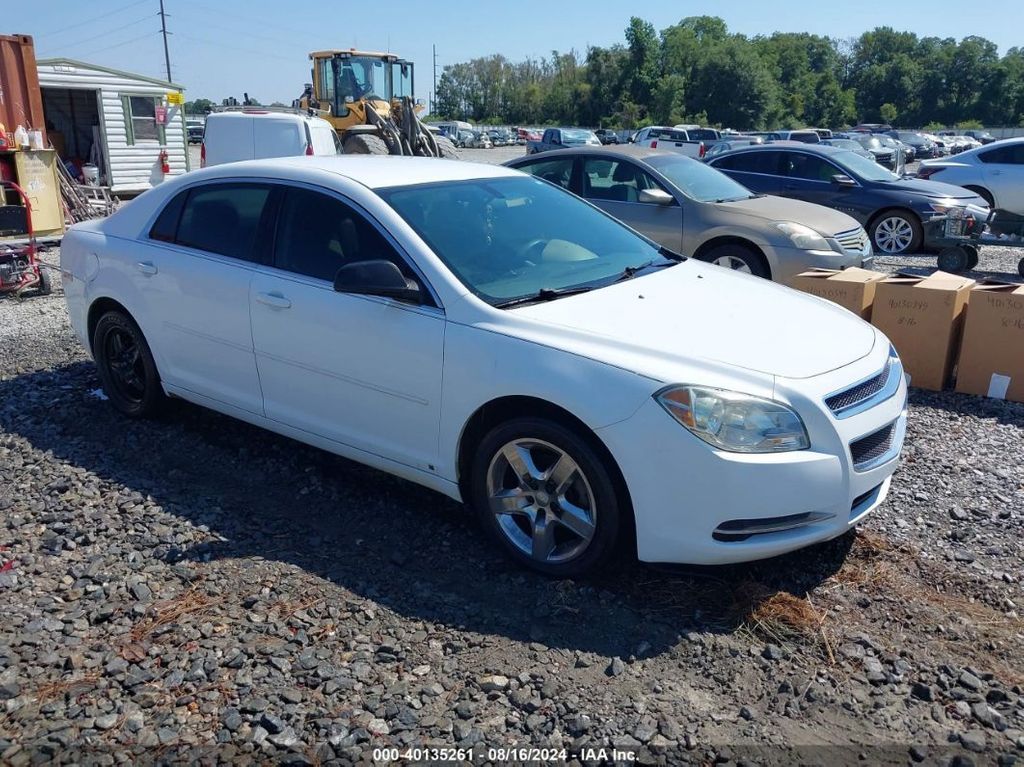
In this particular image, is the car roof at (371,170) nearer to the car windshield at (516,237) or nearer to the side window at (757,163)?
the car windshield at (516,237)

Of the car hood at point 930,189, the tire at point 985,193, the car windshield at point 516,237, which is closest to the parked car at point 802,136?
the tire at point 985,193

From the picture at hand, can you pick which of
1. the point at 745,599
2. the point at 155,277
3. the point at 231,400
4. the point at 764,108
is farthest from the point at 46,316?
the point at 764,108

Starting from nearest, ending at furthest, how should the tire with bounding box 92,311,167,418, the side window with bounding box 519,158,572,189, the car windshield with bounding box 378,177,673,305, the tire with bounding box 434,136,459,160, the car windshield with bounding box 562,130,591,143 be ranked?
the car windshield with bounding box 378,177,673,305 → the tire with bounding box 92,311,167,418 → the side window with bounding box 519,158,572,189 → the tire with bounding box 434,136,459,160 → the car windshield with bounding box 562,130,591,143

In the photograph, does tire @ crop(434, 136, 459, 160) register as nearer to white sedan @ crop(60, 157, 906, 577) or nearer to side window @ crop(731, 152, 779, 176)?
side window @ crop(731, 152, 779, 176)

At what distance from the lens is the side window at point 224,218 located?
4.76 meters

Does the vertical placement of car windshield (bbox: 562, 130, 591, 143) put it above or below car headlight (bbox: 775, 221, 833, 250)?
below

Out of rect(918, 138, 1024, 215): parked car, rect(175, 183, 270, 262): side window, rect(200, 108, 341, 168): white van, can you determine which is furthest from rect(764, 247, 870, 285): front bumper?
rect(200, 108, 341, 168): white van

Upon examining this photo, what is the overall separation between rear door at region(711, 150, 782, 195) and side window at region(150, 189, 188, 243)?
976 cm

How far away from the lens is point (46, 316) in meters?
8.73

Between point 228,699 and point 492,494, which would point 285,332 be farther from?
point 228,699

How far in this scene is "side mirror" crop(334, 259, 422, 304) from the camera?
389 centimetres

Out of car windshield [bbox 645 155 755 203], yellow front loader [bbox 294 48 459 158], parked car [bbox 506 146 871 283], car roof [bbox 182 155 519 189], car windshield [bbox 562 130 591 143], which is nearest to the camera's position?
car roof [bbox 182 155 519 189]

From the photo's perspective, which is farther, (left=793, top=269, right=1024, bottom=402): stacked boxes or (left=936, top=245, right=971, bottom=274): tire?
(left=936, top=245, right=971, bottom=274): tire

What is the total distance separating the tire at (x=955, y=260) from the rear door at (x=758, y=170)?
102 inches
